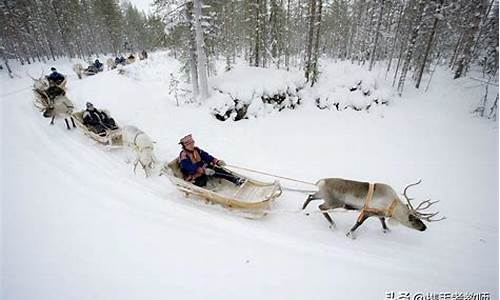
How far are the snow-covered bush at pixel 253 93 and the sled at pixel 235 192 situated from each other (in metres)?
→ 5.21

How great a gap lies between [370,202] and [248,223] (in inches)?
100

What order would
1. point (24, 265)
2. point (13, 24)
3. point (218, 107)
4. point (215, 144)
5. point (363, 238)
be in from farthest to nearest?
1. point (13, 24)
2. point (218, 107)
3. point (215, 144)
4. point (363, 238)
5. point (24, 265)

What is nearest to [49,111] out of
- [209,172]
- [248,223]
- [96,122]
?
[96,122]

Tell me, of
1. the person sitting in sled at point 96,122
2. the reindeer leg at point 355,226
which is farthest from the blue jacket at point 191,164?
the person sitting in sled at point 96,122

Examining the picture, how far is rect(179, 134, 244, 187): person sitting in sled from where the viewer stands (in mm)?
5957

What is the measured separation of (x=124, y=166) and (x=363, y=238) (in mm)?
6921

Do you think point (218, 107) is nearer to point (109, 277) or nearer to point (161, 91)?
point (161, 91)

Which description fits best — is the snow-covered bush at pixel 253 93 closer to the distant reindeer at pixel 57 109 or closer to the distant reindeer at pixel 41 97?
the distant reindeer at pixel 57 109

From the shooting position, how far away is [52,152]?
8352 millimetres

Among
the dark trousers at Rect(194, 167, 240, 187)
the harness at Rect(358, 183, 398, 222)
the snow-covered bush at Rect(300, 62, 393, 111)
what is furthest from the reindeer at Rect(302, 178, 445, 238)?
the snow-covered bush at Rect(300, 62, 393, 111)

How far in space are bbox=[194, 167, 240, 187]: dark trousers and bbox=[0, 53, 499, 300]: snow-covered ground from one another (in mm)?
562

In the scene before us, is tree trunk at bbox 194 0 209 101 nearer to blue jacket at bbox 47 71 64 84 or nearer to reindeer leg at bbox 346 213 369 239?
reindeer leg at bbox 346 213 369 239

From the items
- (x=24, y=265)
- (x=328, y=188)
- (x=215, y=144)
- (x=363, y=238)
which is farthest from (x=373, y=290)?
(x=215, y=144)

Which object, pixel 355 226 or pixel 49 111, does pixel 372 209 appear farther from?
pixel 49 111
